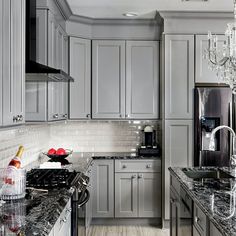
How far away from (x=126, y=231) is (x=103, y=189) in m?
0.60

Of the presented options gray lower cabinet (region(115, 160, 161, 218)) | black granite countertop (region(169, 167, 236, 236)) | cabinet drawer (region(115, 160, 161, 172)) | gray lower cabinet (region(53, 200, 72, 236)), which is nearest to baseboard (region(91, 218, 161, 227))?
gray lower cabinet (region(115, 160, 161, 218))

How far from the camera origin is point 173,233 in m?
3.55

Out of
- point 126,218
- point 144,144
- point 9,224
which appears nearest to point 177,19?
point 144,144

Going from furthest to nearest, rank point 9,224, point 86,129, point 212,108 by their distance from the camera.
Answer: point 86,129, point 212,108, point 9,224

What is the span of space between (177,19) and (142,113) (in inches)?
50.6

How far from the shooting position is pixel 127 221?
519 cm

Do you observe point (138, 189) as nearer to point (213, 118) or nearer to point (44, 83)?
point (213, 118)

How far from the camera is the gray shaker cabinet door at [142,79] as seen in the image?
5312mm

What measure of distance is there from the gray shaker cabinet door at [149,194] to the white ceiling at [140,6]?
206 centimetres

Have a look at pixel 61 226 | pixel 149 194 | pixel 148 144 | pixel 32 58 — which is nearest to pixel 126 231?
pixel 149 194

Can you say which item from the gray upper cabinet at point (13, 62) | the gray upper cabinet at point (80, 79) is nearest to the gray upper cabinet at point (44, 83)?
the gray upper cabinet at point (80, 79)

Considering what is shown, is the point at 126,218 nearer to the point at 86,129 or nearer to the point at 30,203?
the point at 86,129

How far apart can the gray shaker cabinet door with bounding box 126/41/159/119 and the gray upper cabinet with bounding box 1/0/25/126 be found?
9.22 ft

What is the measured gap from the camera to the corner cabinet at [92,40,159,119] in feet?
17.4
